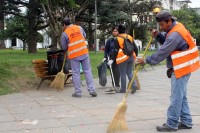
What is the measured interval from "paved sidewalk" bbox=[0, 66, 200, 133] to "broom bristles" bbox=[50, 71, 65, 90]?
201 mm

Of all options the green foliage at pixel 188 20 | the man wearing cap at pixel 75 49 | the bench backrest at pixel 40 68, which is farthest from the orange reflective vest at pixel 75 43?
the green foliage at pixel 188 20

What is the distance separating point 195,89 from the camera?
37.4 ft

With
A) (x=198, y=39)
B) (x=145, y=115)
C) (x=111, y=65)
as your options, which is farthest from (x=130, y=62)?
(x=198, y=39)

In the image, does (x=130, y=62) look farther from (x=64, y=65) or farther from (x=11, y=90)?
(x=11, y=90)

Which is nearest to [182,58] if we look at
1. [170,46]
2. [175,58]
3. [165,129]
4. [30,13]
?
[175,58]

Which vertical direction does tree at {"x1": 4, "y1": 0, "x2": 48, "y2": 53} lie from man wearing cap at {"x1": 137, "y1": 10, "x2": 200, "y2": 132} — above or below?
above

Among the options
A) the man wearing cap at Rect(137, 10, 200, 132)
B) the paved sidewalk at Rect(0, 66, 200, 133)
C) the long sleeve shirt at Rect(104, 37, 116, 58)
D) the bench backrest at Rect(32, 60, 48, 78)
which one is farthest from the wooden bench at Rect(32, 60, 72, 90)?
the man wearing cap at Rect(137, 10, 200, 132)

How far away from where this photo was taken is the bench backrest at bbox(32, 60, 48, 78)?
11273 mm

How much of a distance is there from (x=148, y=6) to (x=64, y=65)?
111ft

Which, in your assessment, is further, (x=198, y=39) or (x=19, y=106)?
(x=198, y=39)

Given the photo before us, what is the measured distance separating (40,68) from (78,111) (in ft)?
12.9

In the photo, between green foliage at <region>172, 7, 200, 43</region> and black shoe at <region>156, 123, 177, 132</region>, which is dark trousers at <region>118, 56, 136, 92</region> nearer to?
black shoe at <region>156, 123, 177, 132</region>

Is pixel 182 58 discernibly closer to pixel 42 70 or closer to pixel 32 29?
pixel 42 70

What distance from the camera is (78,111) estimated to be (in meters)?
7.82
